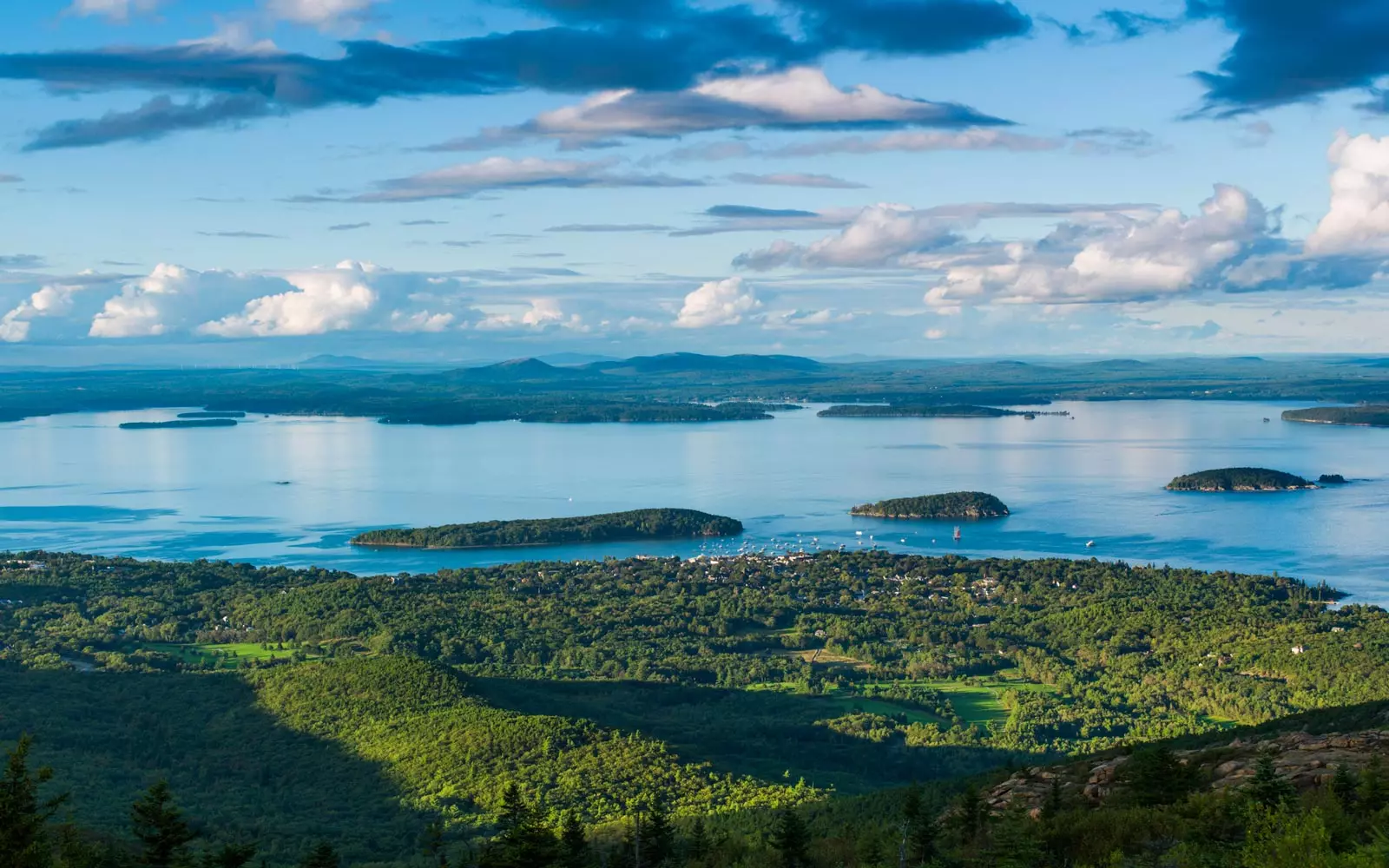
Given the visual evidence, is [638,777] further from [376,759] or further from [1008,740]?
[1008,740]

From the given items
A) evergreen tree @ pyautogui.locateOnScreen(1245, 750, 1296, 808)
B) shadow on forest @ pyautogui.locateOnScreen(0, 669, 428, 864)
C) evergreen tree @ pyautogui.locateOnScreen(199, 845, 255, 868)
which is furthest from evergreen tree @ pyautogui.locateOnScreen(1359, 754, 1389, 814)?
shadow on forest @ pyautogui.locateOnScreen(0, 669, 428, 864)

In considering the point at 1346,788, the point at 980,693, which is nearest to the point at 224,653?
the point at 980,693

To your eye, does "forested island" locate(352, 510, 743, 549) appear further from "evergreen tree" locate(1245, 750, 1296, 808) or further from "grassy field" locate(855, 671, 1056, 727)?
"evergreen tree" locate(1245, 750, 1296, 808)

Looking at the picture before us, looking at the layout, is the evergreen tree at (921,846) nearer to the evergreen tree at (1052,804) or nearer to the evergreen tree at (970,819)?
the evergreen tree at (970,819)

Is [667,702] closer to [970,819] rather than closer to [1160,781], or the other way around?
[970,819]

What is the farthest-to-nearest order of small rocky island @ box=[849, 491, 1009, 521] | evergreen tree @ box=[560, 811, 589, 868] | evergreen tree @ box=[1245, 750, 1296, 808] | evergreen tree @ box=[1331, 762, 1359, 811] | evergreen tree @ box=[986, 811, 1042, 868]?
small rocky island @ box=[849, 491, 1009, 521]
evergreen tree @ box=[560, 811, 589, 868]
evergreen tree @ box=[1331, 762, 1359, 811]
evergreen tree @ box=[1245, 750, 1296, 808]
evergreen tree @ box=[986, 811, 1042, 868]

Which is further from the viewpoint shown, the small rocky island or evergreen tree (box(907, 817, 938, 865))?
the small rocky island

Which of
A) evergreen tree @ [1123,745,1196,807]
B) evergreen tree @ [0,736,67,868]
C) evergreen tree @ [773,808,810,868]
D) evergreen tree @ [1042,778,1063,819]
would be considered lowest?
evergreen tree @ [773,808,810,868]

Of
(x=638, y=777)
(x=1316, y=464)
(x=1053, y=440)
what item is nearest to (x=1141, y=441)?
(x=1053, y=440)
